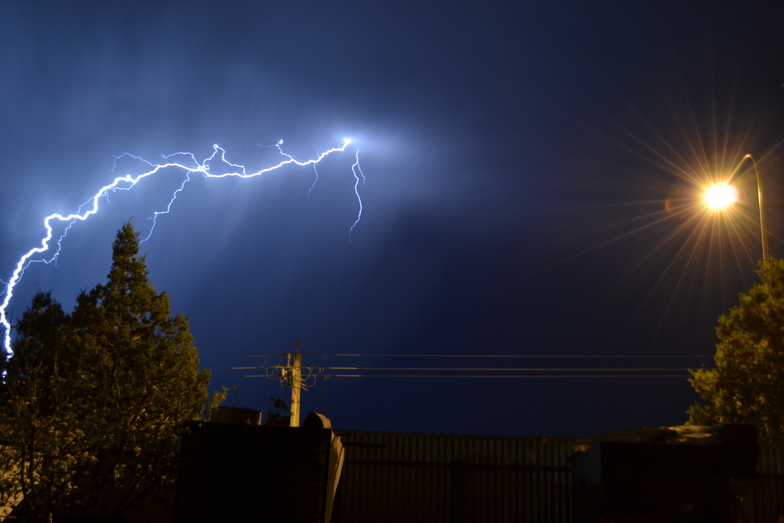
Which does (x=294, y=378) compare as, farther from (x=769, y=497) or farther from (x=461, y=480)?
(x=769, y=497)

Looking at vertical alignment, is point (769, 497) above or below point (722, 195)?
below

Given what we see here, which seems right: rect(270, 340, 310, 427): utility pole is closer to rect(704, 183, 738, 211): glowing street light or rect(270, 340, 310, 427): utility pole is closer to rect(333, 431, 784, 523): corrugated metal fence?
rect(333, 431, 784, 523): corrugated metal fence

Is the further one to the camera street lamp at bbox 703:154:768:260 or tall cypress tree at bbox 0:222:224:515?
street lamp at bbox 703:154:768:260

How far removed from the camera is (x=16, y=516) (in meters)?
9.09

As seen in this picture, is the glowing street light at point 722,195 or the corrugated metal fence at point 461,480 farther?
the glowing street light at point 722,195

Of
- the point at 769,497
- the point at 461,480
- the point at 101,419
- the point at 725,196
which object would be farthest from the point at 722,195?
the point at 101,419

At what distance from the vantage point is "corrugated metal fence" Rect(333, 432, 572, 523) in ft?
40.8

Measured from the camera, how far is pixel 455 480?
12523 millimetres

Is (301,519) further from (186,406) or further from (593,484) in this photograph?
(593,484)

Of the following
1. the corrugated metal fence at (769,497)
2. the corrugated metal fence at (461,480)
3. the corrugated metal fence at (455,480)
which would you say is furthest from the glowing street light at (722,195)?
the corrugated metal fence at (455,480)

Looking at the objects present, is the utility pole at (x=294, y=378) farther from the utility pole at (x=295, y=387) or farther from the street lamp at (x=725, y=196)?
the street lamp at (x=725, y=196)

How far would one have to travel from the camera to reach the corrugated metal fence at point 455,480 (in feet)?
40.8

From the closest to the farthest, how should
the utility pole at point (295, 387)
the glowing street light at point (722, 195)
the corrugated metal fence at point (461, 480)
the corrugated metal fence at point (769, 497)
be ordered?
1. the corrugated metal fence at point (769, 497)
2. the corrugated metal fence at point (461, 480)
3. the glowing street light at point (722, 195)
4. the utility pole at point (295, 387)

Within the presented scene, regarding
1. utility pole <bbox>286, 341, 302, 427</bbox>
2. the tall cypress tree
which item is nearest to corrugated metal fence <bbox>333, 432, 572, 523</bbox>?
the tall cypress tree
